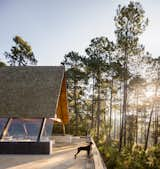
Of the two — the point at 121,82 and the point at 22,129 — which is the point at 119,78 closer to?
the point at 121,82

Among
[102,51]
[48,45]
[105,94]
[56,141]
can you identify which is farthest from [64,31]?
[105,94]

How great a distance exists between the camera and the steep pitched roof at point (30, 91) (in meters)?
14.4

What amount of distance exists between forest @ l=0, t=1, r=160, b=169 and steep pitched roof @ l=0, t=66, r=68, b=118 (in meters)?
4.47

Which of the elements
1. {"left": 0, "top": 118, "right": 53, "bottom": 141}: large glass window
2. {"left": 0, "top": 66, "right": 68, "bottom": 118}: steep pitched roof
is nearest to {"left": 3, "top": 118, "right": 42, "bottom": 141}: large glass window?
{"left": 0, "top": 118, "right": 53, "bottom": 141}: large glass window

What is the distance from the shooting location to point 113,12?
19.6 metres

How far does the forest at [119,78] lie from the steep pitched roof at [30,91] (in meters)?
4.47

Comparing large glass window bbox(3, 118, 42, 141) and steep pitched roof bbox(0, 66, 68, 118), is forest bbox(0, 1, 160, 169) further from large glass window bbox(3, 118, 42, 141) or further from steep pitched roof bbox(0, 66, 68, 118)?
steep pitched roof bbox(0, 66, 68, 118)

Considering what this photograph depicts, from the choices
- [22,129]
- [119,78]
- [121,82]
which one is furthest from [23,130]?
[121,82]

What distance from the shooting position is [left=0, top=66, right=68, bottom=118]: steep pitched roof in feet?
47.4

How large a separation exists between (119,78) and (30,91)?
559 inches

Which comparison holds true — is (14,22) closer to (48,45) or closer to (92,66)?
(48,45)

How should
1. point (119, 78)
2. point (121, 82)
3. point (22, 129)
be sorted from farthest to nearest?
point (121, 82), point (119, 78), point (22, 129)

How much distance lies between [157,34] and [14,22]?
9.95m

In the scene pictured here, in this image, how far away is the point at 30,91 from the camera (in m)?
16.3
